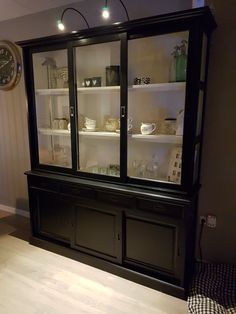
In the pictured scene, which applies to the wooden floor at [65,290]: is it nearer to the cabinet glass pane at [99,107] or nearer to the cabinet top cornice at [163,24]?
the cabinet glass pane at [99,107]

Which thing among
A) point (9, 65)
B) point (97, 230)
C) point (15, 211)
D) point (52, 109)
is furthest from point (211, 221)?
point (9, 65)

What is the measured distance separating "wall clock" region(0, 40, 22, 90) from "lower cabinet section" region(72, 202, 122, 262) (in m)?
1.87

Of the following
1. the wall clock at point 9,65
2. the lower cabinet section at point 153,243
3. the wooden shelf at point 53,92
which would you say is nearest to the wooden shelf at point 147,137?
the wooden shelf at point 53,92

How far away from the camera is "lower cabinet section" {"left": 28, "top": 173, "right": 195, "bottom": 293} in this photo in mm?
1864

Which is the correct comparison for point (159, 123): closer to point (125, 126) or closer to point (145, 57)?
point (125, 126)

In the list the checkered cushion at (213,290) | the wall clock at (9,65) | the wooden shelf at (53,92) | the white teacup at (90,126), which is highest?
the wall clock at (9,65)

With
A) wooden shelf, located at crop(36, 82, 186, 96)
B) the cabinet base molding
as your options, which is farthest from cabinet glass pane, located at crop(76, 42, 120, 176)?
the cabinet base molding

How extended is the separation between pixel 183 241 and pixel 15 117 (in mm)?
2544

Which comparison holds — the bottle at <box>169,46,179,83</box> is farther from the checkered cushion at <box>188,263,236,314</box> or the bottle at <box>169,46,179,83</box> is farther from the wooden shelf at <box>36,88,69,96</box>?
the checkered cushion at <box>188,263,236,314</box>

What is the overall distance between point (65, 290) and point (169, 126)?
1618 mm

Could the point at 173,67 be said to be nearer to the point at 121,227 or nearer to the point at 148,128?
the point at 148,128

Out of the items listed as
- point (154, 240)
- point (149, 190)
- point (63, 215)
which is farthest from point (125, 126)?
point (63, 215)

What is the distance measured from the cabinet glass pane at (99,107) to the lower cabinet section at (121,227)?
0.30 meters

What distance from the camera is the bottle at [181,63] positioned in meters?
1.81
